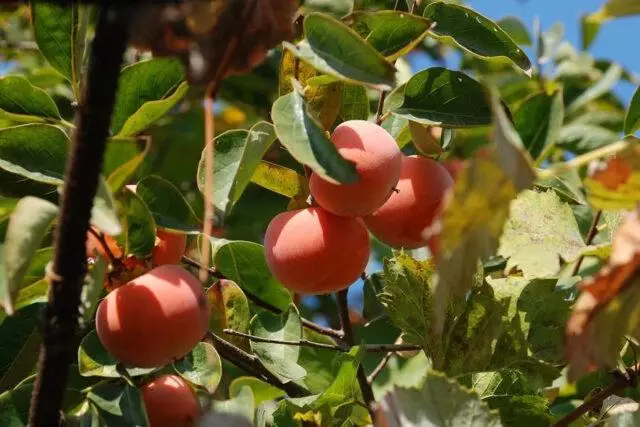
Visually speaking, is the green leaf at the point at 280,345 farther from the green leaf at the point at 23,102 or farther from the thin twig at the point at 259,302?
the green leaf at the point at 23,102

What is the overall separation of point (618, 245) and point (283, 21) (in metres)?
0.38

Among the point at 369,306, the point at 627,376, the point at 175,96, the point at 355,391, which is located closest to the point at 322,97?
the point at 175,96

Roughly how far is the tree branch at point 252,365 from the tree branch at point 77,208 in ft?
1.59

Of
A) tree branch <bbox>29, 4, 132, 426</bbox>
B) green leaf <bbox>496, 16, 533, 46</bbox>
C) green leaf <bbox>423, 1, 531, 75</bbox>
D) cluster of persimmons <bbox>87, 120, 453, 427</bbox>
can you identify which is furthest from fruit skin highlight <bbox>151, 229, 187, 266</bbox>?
green leaf <bbox>496, 16, 533, 46</bbox>

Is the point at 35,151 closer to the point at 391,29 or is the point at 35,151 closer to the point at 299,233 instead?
the point at 299,233

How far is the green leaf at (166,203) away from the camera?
122 cm

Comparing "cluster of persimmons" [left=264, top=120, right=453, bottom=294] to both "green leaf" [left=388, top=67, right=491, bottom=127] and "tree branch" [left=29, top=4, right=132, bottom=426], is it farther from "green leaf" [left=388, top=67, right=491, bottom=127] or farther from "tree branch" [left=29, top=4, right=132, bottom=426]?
"tree branch" [left=29, top=4, right=132, bottom=426]

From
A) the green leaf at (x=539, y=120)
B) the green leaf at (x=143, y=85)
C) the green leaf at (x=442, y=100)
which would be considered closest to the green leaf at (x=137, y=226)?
the green leaf at (x=143, y=85)

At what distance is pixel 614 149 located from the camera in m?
0.93

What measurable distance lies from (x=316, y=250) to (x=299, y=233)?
31 millimetres

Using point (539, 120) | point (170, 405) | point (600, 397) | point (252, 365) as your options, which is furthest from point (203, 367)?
point (539, 120)

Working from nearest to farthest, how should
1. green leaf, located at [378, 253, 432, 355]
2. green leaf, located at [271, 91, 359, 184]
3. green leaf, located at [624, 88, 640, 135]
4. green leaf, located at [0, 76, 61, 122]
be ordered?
1. green leaf, located at [271, 91, 359, 184]
2. green leaf, located at [0, 76, 61, 122]
3. green leaf, located at [378, 253, 432, 355]
4. green leaf, located at [624, 88, 640, 135]

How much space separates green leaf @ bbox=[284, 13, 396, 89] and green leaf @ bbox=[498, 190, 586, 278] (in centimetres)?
43

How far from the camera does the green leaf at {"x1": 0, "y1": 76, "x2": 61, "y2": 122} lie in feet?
4.19
